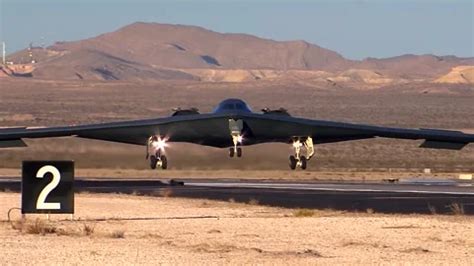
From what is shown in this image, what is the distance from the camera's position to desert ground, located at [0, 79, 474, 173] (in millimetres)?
52500

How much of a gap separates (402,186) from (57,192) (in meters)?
19.0

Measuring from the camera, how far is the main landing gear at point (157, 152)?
1786 inches

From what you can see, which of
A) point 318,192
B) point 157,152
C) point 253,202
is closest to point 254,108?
point 157,152

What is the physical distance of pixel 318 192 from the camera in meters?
38.9

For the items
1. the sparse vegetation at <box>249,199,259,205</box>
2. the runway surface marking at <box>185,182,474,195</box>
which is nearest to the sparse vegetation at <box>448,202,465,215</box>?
the sparse vegetation at <box>249,199,259,205</box>

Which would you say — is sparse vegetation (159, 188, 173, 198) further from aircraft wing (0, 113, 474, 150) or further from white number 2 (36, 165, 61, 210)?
white number 2 (36, 165, 61, 210)

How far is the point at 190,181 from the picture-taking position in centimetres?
4581

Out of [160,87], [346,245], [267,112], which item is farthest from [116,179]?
[160,87]

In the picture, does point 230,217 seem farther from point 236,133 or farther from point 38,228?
point 236,133

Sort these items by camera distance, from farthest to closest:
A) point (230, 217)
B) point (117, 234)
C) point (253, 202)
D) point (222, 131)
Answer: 1. point (222, 131)
2. point (253, 202)
3. point (230, 217)
4. point (117, 234)

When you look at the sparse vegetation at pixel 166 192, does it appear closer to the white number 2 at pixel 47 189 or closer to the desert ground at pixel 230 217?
the desert ground at pixel 230 217

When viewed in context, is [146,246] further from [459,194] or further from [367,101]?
[367,101]

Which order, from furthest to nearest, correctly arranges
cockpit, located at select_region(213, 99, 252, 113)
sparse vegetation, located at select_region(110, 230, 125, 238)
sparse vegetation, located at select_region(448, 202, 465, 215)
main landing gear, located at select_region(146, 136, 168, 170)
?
cockpit, located at select_region(213, 99, 252, 113)
main landing gear, located at select_region(146, 136, 168, 170)
sparse vegetation, located at select_region(448, 202, 465, 215)
sparse vegetation, located at select_region(110, 230, 125, 238)

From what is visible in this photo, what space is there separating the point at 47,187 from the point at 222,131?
73.2 ft
